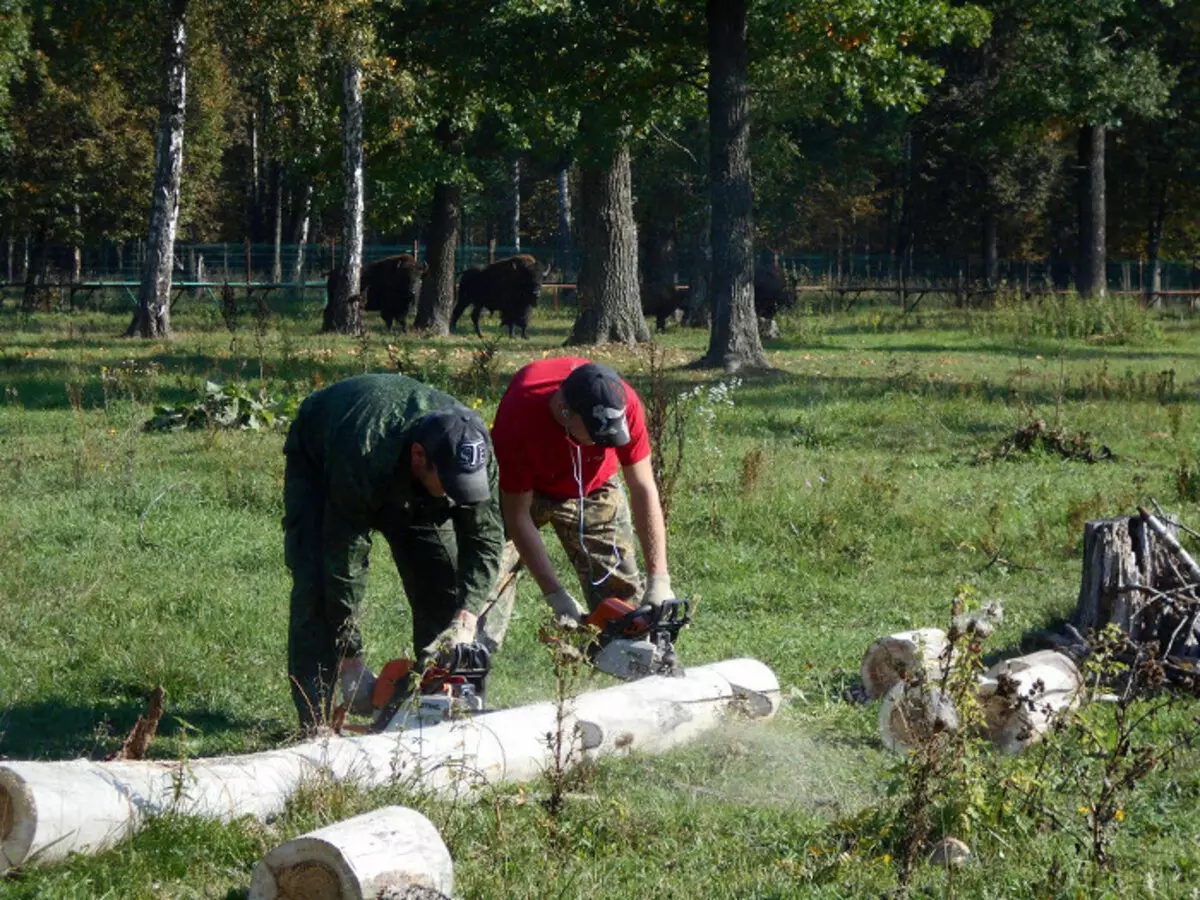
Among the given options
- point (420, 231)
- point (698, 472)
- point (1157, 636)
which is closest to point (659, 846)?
point (1157, 636)

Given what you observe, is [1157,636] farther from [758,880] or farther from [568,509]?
[758,880]

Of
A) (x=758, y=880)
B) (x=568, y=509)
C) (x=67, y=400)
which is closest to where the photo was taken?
Answer: (x=758, y=880)

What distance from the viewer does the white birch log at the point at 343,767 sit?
5.23m

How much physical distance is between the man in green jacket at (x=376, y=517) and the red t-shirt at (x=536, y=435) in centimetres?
42

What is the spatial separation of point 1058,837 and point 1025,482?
28.0 feet

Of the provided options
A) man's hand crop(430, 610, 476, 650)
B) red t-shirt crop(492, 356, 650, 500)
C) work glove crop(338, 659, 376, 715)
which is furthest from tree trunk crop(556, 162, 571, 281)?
man's hand crop(430, 610, 476, 650)

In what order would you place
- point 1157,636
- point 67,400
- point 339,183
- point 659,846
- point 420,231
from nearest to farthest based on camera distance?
point 659,846
point 1157,636
point 67,400
point 339,183
point 420,231

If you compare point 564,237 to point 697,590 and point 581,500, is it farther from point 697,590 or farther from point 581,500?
point 581,500

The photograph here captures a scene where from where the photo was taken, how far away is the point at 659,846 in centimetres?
568

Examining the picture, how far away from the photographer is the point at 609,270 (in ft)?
88.2

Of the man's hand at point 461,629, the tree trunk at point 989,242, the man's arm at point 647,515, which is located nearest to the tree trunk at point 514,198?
the tree trunk at point 989,242

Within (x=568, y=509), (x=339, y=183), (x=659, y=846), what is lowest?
(x=659, y=846)

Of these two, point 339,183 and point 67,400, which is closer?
point 67,400

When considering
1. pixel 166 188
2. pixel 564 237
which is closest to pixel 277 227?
pixel 564 237
